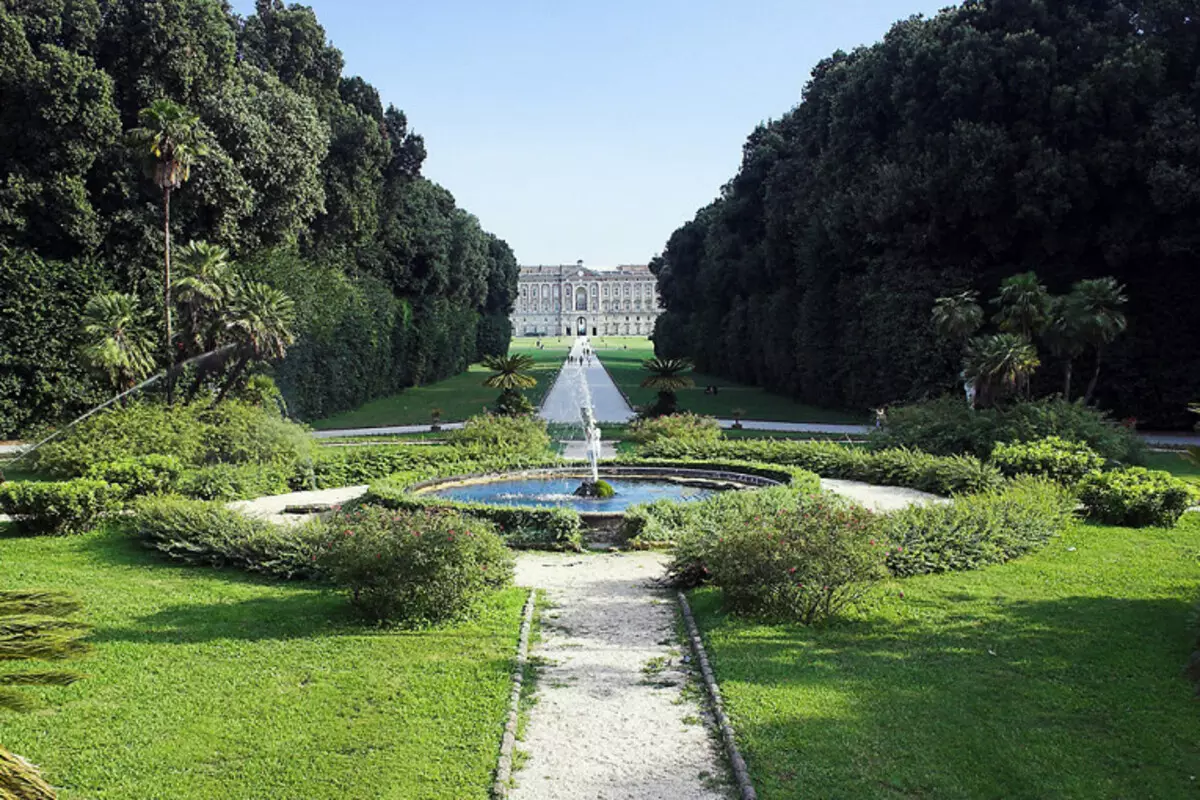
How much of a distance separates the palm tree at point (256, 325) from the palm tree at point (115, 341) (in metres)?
1.81

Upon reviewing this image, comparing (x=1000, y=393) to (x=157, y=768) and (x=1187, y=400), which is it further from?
(x=157, y=768)

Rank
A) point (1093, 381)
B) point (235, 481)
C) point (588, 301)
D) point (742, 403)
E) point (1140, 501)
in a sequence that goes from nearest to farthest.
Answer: point (1140, 501)
point (235, 481)
point (1093, 381)
point (742, 403)
point (588, 301)

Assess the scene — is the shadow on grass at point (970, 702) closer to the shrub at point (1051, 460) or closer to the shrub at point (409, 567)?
the shrub at point (409, 567)

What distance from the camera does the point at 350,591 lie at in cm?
897

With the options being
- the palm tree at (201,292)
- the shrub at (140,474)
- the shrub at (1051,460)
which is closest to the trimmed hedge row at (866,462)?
the shrub at (1051,460)

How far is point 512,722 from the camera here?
5797mm

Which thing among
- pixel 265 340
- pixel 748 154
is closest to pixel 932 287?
pixel 265 340

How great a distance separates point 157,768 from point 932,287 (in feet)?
80.0

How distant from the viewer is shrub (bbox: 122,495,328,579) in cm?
995

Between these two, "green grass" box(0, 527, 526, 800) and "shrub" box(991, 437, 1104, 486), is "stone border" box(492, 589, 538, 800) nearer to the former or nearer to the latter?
"green grass" box(0, 527, 526, 800)

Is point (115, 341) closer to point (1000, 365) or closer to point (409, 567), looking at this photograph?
point (409, 567)

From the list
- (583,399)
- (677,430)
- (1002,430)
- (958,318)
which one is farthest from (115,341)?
(583,399)

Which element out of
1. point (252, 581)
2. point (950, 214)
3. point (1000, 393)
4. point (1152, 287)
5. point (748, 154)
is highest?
point (748, 154)

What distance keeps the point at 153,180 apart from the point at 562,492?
13.3 m
